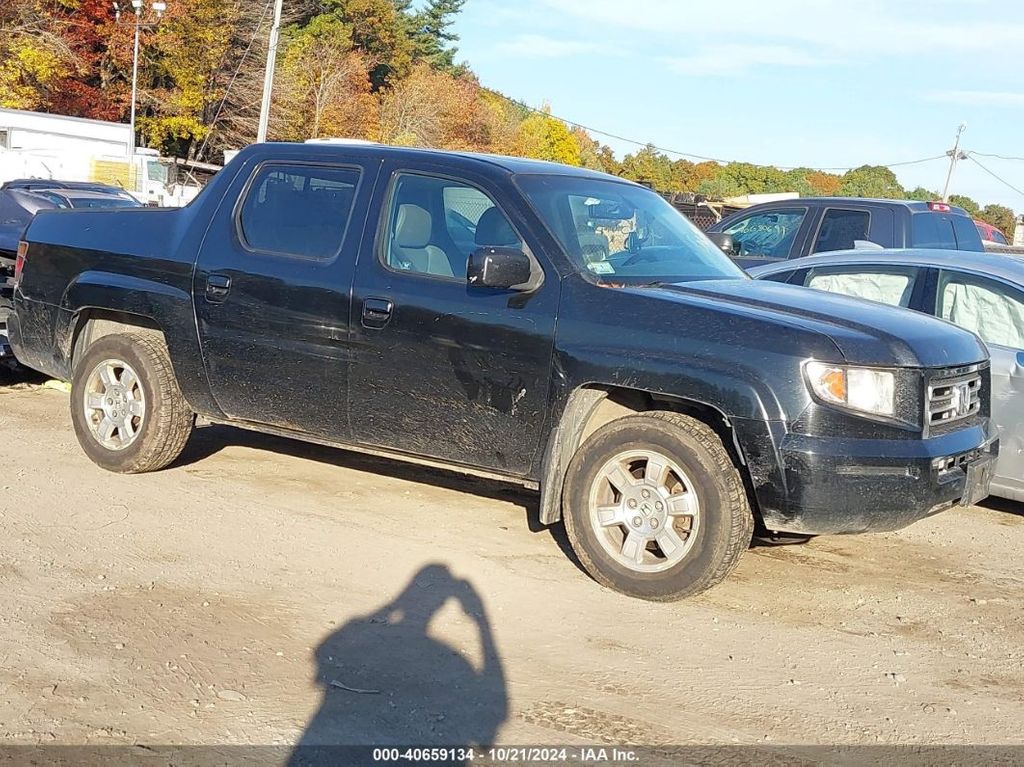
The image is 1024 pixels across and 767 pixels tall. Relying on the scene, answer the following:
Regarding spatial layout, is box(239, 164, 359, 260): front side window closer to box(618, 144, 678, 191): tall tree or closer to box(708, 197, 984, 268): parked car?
box(708, 197, 984, 268): parked car

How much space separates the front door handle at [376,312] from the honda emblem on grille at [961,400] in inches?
101

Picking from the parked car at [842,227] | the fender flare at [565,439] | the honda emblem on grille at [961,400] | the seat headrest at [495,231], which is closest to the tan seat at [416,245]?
the seat headrest at [495,231]

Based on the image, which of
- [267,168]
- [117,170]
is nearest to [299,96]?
[117,170]

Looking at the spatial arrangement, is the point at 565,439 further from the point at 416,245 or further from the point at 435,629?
the point at 416,245

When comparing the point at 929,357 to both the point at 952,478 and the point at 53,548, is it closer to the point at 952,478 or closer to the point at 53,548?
the point at 952,478

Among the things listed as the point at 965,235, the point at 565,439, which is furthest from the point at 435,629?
the point at 965,235

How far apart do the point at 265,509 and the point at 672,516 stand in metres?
2.31

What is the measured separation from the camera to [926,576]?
5.97 metres

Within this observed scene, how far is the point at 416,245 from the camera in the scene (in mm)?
5848

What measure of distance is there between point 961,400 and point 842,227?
584 centimetres

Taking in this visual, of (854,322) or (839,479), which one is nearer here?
(839,479)

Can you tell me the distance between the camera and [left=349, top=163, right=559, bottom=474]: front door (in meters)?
5.43

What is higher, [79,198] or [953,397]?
[79,198]

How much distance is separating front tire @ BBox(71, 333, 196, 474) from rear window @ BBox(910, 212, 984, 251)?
6.78 m
